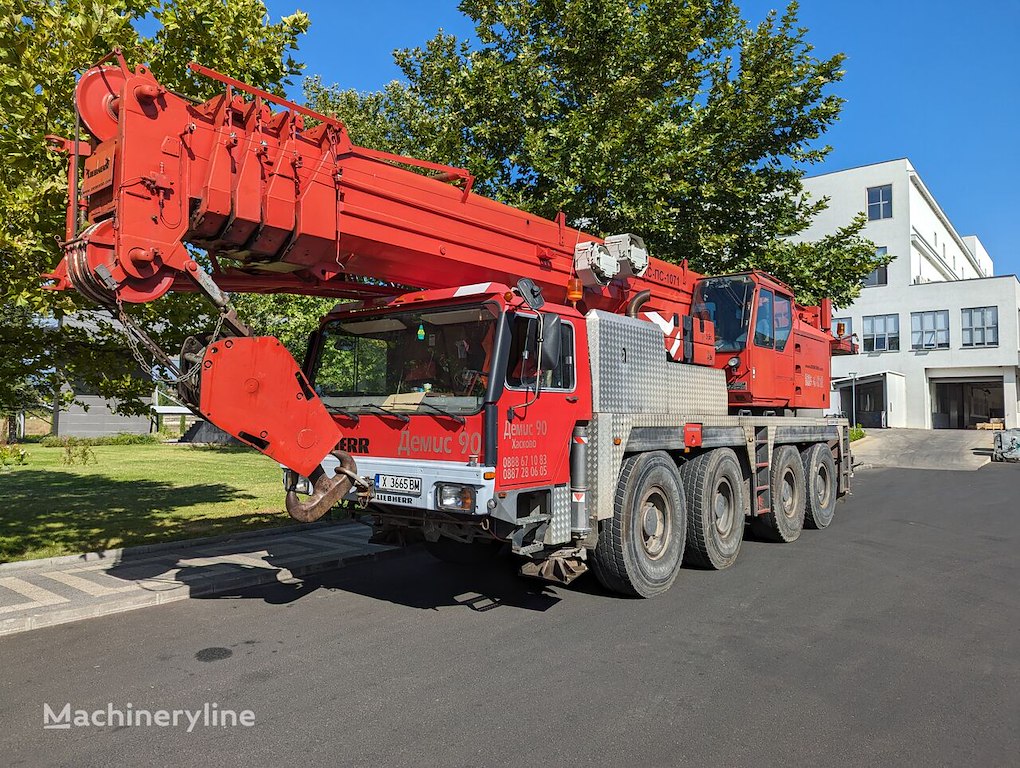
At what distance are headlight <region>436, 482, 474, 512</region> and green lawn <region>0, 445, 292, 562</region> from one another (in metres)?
5.47

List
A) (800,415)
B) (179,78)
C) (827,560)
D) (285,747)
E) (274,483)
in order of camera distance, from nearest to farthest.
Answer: (285,747)
(179,78)
(827,560)
(800,415)
(274,483)

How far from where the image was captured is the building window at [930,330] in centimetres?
4612

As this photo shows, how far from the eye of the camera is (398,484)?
5930mm

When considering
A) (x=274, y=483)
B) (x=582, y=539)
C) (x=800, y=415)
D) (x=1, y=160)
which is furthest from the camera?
(x=274, y=483)

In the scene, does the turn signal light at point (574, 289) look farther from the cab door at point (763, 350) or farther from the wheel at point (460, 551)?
the cab door at point (763, 350)

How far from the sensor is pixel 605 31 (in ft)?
46.2

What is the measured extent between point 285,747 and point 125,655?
7.16ft

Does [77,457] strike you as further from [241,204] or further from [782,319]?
[782,319]

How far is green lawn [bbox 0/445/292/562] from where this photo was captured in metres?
9.52

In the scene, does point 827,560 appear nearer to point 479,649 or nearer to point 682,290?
point 682,290

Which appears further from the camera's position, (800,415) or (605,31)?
(605,31)

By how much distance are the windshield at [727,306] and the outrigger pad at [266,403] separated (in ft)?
19.1

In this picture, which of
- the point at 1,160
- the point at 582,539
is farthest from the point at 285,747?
the point at 1,160

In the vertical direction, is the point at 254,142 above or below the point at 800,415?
above
